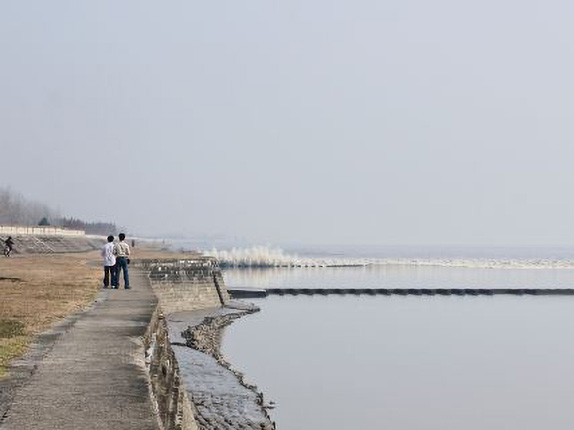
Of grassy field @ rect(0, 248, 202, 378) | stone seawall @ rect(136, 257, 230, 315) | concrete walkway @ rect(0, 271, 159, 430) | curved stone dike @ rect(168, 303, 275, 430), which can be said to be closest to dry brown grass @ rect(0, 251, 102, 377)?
grassy field @ rect(0, 248, 202, 378)

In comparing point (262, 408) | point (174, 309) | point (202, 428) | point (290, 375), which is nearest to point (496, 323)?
point (174, 309)

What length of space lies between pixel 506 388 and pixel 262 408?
11.2 metres

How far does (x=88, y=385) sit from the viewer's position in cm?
955

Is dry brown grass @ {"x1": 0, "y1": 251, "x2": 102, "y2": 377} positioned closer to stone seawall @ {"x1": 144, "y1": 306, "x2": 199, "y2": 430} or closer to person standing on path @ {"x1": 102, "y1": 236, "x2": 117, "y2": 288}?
person standing on path @ {"x1": 102, "y1": 236, "x2": 117, "y2": 288}

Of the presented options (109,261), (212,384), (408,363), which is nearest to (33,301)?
(109,261)

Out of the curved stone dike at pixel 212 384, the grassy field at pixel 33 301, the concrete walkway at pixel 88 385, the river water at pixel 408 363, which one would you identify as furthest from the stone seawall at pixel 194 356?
the grassy field at pixel 33 301

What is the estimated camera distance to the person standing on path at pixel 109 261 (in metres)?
26.2

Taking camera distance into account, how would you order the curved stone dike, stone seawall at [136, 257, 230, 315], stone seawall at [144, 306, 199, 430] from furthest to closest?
stone seawall at [136, 257, 230, 315] → the curved stone dike → stone seawall at [144, 306, 199, 430]

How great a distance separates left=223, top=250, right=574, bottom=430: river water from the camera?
24609 millimetres

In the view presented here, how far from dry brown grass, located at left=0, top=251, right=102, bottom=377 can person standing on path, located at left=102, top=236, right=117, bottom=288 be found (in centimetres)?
53

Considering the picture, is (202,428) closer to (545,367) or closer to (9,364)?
(9,364)

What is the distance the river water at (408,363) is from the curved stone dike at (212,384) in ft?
3.24

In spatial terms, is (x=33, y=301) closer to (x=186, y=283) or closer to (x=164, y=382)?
(x=164, y=382)

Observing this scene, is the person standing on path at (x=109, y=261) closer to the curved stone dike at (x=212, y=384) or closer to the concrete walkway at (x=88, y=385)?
the curved stone dike at (x=212, y=384)
